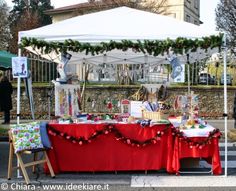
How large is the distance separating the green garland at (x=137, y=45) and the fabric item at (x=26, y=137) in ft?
5.21

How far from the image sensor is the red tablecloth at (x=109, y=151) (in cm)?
862

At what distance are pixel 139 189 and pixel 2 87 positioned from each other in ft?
34.9

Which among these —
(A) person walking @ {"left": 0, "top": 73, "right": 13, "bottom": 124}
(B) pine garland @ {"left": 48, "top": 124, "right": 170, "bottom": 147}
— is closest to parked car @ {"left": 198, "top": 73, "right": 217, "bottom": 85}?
(A) person walking @ {"left": 0, "top": 73, "right": 13, "bottom": 124}

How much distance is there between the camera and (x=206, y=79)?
20.3 m

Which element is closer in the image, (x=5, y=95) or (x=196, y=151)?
(x=196, y=151)

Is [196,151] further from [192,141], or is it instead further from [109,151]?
[109,151]

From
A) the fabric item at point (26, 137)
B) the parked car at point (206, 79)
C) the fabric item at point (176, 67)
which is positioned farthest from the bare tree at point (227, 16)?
the fabric item at point (26, 137)

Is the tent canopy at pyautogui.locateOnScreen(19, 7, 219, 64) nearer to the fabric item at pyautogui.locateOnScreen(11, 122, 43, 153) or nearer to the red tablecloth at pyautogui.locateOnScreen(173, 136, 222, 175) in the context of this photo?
the fabric item at pyautogui.locateOnScreen(11, 122, 43, 153)

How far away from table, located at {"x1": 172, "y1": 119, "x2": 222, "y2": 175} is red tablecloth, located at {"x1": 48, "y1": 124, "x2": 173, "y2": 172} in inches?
5.6

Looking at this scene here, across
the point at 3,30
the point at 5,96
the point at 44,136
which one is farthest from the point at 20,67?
the point at 3,30

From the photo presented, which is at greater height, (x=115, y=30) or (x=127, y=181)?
(x=115, y=30)

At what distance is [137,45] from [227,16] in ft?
95.5

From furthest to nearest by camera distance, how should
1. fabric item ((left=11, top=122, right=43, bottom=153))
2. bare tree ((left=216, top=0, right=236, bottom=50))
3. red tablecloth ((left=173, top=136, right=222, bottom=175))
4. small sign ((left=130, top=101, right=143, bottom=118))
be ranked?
1. bare tree ((left=216, top=0, right=236, bottom=50))
2. small sign ((left=130, top=101, right=143, bottom=118))
3. red tablecloth ((left=173, top=136, right=222, bottom=175))
4. fabric item ((left=11, top=122, right=43, bottom=153))

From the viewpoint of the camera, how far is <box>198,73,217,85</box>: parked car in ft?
66.4
